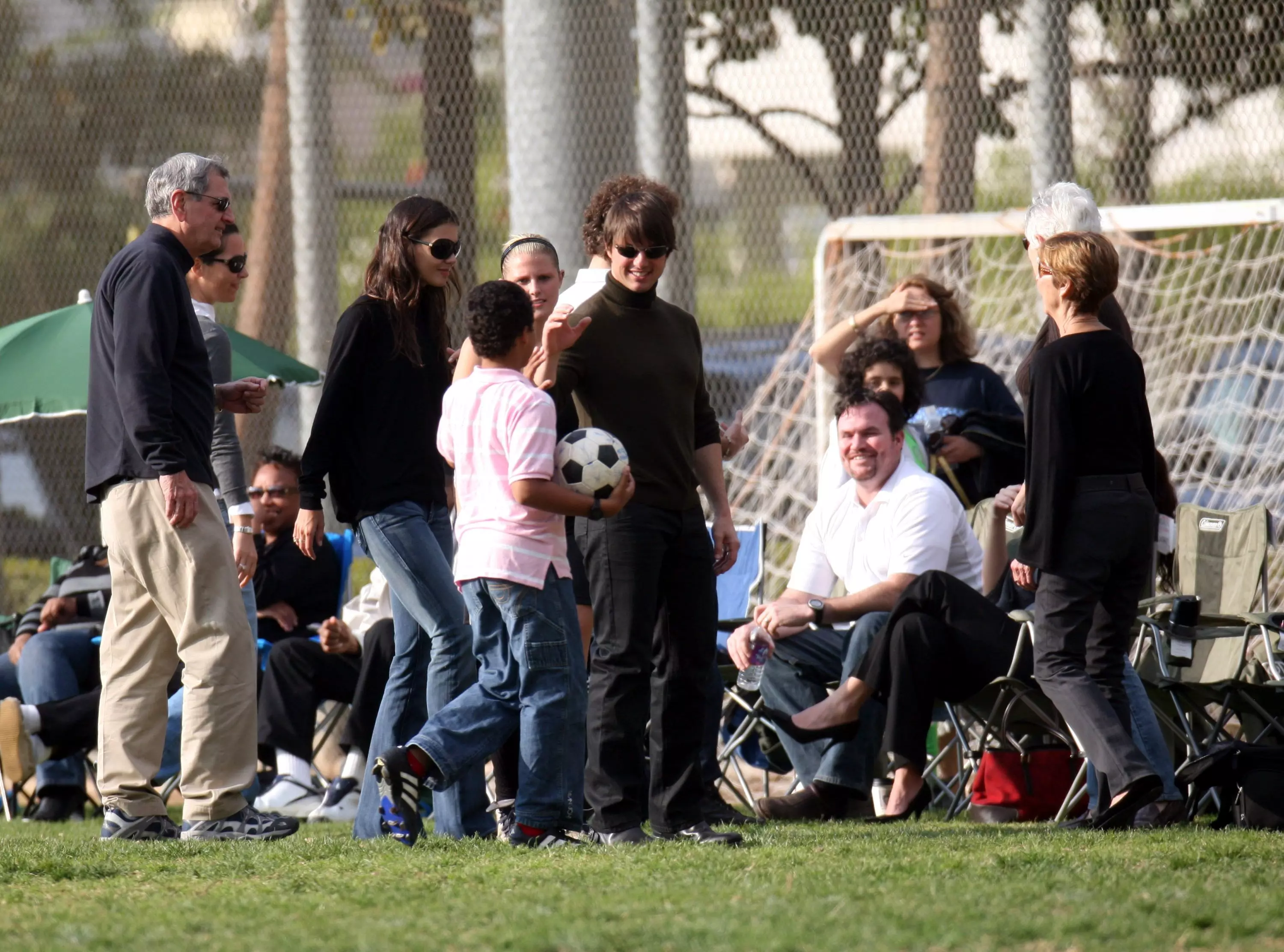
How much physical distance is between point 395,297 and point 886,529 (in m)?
1.97

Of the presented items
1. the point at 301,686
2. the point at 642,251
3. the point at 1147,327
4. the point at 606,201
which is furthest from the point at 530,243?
the point at 1147,327

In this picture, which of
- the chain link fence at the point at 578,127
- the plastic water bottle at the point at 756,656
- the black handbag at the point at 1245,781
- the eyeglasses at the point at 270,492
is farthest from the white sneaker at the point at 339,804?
the black handbag at the point at 1245,781

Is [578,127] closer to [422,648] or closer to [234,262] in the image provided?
[234,262]

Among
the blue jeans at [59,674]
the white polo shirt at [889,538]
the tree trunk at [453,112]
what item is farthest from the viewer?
the tree trunk at [453,112]

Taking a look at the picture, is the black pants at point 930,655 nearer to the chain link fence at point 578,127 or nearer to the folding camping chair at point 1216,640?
the folding camping chair at point 1216,640

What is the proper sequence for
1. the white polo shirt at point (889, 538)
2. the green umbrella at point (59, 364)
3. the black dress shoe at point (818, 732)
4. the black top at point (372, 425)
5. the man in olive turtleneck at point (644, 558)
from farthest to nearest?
1. the green umbrella at point (59, 364)
2. the white polo shirt at point (889, 538)
3. the black dress shoe at point (818, 732)
4. the black top at point (372, 425)
5. the man in olive turtleneck at point (644, 558)

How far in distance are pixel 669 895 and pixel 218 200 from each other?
8.37ft

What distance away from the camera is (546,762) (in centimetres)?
463

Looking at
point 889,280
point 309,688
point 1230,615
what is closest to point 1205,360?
point 889,280

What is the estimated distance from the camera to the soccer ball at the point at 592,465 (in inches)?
175

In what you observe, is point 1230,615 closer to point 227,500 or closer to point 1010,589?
point 1010,589

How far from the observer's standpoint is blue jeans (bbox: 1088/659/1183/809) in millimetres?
4984

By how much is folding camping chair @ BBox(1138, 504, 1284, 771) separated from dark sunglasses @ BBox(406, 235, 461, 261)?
8.20 feet

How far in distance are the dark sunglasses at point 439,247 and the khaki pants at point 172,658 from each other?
36.8 inches
